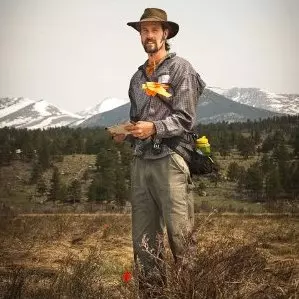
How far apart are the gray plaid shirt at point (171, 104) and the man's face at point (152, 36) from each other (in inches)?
4.9

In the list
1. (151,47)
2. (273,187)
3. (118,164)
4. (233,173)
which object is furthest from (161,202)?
(118,164)

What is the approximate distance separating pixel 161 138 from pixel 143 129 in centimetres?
22

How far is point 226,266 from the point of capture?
2.64 metres

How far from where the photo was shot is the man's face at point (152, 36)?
3.15 m

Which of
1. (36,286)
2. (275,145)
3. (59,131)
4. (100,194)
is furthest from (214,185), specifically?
(59,131)

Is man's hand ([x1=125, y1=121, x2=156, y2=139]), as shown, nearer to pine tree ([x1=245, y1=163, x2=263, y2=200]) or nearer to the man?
the man

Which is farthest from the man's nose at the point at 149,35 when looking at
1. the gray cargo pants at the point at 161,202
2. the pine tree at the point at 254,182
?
the pine tree at the point at 254,182

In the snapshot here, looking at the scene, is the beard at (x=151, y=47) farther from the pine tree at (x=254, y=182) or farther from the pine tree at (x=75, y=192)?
the pine tree at (x=254, y=182)

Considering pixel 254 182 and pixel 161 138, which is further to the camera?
pixel 254 182

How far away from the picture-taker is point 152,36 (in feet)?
10.3

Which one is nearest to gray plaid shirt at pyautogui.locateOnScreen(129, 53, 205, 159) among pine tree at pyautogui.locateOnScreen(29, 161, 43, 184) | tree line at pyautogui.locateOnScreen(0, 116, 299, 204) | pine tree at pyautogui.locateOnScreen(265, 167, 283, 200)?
tree line at pyautogui.locateOnScreen(0, 116, 299, 204)

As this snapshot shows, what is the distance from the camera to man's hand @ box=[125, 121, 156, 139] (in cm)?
284

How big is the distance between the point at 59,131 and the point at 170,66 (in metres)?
152

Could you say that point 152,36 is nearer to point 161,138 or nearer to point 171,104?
point 171,104
